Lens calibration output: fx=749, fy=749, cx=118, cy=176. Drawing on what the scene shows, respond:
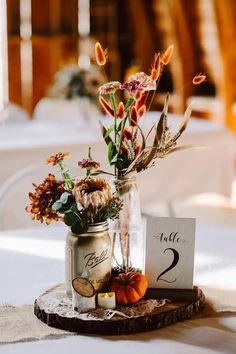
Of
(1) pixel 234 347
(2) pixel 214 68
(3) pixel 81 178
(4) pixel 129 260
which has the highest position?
(2) pixel 214 68

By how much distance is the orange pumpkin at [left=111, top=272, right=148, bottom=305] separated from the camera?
5.28ft

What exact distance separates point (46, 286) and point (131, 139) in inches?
18.2

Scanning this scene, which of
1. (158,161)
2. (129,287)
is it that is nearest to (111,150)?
(129,287)

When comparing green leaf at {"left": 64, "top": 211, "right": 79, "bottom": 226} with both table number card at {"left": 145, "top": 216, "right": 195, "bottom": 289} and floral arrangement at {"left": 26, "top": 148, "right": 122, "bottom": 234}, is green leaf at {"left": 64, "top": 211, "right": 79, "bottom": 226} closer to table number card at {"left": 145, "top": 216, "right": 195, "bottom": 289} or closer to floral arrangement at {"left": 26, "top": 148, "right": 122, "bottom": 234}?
floral arrangement at {"left": 26, "top": 148, "right": 122, "bottom": 234}

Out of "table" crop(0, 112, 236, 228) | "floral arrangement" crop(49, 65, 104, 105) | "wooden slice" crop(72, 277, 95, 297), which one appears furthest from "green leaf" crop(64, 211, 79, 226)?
"floral arrangement" crop(49, 65, 104, 105)

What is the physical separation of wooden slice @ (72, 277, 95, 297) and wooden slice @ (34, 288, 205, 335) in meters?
0.06

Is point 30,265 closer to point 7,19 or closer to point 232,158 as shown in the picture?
point 232,158

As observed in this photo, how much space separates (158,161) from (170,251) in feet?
7.38

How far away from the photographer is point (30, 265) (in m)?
2.05

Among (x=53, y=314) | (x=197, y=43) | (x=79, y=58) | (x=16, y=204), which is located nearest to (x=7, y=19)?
(x=79, y=58)

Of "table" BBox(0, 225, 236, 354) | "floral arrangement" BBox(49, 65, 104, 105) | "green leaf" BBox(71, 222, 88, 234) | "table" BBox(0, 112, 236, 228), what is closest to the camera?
"table" BBox(0, 225, 236, 354)

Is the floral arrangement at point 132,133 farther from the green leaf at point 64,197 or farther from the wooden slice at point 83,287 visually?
the wooden slice at point 83,287

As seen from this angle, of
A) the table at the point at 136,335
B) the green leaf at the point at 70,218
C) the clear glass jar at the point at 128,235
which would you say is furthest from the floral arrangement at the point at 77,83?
the green leaf at the point at 70,218

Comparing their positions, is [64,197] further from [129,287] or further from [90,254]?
[129,287]
